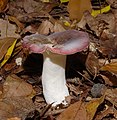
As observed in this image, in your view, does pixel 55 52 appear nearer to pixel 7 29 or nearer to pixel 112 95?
pixel 112 95

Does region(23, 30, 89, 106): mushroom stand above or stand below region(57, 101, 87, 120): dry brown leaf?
above

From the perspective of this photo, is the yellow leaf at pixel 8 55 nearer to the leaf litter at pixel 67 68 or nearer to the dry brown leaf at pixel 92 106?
the leaf litter at pixel 67 68

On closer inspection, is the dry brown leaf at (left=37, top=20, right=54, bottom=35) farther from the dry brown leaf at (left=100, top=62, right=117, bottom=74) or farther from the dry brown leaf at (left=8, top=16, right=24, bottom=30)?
the dry brown leaf at (left=100, top=62, right=117, bottom=74)

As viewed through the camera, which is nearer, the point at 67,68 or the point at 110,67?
the point at 110,67

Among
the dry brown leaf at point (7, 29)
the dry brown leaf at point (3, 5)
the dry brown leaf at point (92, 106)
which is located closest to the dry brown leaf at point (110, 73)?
the dry brown leaf at point (92, 106)

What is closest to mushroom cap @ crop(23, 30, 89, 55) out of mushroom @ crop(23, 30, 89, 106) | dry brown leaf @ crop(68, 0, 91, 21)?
mushroom @ crop(23, 30, 89, 106)

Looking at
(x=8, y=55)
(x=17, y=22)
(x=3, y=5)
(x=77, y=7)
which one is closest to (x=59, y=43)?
(x=8, y=55)
